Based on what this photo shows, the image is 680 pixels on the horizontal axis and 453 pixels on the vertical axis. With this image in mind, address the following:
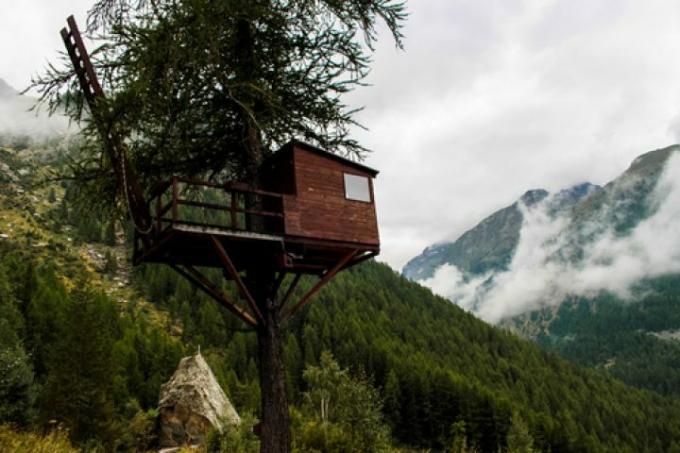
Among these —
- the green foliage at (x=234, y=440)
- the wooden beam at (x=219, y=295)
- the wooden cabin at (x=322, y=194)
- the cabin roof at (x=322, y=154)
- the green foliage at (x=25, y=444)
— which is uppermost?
the cabin roof at (x=322, y=154)

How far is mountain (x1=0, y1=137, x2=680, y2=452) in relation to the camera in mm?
35750

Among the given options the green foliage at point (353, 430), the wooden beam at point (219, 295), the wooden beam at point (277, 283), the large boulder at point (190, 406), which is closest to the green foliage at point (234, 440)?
the green foliage at point (353, 430)

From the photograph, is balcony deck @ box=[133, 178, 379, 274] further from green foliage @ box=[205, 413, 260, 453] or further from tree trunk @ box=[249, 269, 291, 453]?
green foliage @ box=[205, 413, 260, 453]

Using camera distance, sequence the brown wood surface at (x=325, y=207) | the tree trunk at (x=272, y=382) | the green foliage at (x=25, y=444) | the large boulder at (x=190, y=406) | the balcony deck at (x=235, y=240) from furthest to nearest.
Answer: the large boulder at (x=190, y=406) → the brown wood surface at (x=325, y=207) → the tree trunk at (x=272, y=382) → the balcony deck at (x=235, y=240) → the green foliage at (x=25, y=444)

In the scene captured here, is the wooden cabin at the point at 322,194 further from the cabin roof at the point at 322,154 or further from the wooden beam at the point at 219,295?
the wooden beam at the point at 219,295

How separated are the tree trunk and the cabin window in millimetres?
3801

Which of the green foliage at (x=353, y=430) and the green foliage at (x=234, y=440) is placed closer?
the green foliage at (x=353, y=430)

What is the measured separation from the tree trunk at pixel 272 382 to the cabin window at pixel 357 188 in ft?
12.5

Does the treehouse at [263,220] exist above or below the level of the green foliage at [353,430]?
above

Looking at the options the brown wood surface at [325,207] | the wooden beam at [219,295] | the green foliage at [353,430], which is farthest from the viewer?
the green foliage at [353,430]

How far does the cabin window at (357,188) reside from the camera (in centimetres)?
1547

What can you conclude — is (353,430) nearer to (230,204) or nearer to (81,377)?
(230,204)

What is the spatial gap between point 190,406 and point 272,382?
3024 centimetres

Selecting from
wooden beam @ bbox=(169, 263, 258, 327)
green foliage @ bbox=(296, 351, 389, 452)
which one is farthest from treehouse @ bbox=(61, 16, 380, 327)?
green foliage @ bbox=(296, 351, 389, 452)
